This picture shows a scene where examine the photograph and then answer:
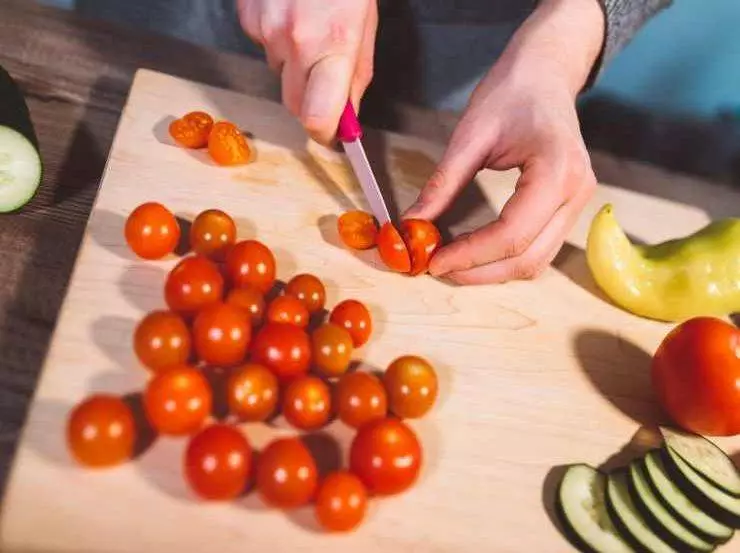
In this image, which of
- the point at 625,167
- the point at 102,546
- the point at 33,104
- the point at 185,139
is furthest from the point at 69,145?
the point at 625,167

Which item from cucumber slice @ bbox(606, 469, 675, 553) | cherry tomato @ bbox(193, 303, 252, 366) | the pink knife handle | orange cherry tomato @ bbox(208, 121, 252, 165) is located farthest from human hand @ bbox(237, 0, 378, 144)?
cucumber slice @ bbox(606, 469, 675, 553)

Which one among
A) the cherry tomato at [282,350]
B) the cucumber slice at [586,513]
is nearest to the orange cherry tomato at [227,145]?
the cherry tomato at [282,350]

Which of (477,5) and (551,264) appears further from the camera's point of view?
(477,5)

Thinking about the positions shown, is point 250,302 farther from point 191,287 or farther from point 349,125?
point 349,125

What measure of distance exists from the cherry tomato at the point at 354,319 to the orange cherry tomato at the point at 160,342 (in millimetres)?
226

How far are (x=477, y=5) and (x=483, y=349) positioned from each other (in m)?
0.82

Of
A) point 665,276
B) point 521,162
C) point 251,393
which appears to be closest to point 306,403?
point 251,393

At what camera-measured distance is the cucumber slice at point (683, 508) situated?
1.13m

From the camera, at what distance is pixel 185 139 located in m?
1.42

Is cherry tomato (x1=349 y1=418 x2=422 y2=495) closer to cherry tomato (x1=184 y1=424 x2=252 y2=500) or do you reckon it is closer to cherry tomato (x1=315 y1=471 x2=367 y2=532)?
cherry tomato (x1=315 y1=471 x2=367 y2=532)

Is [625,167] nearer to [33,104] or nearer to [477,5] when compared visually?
[477,5]

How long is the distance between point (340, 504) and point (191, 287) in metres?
0.38

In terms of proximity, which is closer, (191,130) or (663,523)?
(663,523)

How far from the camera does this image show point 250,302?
123cm
